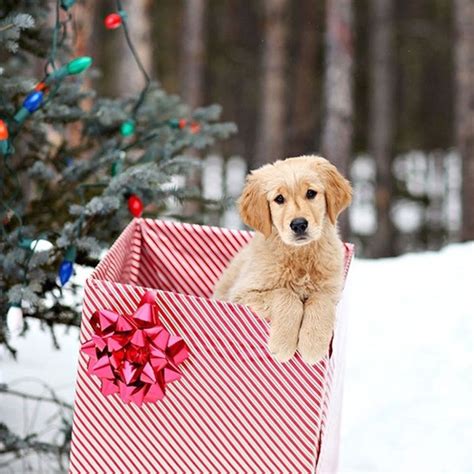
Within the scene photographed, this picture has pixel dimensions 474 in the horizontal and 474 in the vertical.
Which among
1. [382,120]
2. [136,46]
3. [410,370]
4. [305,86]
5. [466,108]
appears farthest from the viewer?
[305,86]

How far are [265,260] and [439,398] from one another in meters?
1.44

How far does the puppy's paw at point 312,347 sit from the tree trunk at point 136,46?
430cm

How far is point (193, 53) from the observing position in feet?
28.2

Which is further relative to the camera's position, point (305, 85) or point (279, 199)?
point (305, 85)

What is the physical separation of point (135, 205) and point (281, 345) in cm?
89

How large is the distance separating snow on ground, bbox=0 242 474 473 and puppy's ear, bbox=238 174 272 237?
0.61m

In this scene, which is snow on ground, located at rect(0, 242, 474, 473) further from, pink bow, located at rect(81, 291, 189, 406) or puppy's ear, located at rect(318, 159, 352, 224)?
pink bow, located at rect(81, 291, 189, 406)

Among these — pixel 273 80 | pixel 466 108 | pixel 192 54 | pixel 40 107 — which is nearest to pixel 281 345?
pixel 40 107

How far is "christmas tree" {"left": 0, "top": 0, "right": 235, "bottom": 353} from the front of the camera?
224 centimetres

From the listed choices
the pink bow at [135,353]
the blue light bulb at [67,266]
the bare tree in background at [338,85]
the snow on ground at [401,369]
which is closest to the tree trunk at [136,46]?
the bare tree in background at [338,85]

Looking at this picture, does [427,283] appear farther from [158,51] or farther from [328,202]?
[158,51]

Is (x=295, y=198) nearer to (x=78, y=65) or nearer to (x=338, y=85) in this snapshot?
(x=78, y=65)

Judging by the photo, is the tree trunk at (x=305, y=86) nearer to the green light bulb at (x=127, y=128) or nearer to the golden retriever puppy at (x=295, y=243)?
the green light bulb at (x=127, y=128)

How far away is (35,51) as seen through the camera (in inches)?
107
